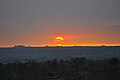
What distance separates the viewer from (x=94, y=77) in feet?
94.8

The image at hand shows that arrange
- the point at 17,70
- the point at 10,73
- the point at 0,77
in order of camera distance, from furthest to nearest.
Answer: the point at 17,70 → the point at 10,73 → the point at 0,77

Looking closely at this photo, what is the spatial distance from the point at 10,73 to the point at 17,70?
230 cm

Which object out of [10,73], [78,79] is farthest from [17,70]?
[78,79]

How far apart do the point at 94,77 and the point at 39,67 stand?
287 inches

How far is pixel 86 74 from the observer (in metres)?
30.9

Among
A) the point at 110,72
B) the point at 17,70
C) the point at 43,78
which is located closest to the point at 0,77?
the point at 43,78

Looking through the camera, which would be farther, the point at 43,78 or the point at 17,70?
the point at 17,70

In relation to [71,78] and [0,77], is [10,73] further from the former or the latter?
[71,78]

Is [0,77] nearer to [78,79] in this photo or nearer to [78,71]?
[78,79]

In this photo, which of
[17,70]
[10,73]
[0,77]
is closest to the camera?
[0,77]

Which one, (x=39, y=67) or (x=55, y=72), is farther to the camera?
(x=39, y=67)

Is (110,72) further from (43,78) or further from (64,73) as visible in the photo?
(43,78)

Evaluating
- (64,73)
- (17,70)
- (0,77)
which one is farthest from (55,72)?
(0,77)

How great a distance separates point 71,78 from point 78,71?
4273 millimetres
